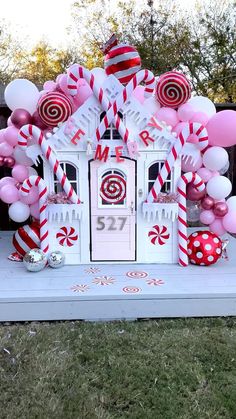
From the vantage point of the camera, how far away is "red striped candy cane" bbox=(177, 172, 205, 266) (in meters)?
3.96

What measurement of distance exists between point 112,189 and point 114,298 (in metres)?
1.18

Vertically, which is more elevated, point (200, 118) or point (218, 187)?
point (200, 118)

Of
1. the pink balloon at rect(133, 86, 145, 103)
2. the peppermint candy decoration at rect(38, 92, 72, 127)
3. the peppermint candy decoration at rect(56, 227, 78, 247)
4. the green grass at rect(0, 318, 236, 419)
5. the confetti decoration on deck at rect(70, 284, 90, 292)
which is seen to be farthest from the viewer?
the peppermint candy decoration at rect(56, 227, 78, 247)

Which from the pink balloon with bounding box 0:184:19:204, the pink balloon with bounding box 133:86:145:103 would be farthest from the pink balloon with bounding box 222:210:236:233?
the pink balloon with bounding box 0:184:19:204

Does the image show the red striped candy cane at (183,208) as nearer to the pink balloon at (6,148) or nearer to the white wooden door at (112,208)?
the white wooden door at (112,208)

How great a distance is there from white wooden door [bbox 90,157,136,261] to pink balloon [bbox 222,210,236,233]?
97 centimetres

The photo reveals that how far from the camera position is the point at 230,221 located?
4.06 m

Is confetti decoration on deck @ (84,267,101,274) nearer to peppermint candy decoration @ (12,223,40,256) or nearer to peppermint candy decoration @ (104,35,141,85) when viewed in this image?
peppermint candy decoration @ (12,223,40,256)

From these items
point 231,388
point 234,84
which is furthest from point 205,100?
point 234,84

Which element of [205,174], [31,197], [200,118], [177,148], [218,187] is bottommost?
[31,197]

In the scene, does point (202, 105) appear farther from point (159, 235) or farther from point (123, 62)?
point (159, 235)

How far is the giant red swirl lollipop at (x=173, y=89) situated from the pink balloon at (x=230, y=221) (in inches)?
48.9

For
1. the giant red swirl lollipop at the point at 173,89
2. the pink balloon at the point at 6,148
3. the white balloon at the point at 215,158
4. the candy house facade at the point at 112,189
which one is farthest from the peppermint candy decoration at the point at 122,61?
the pink balloon at the point at 6,148

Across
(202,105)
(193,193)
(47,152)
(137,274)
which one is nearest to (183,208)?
(193,193)
